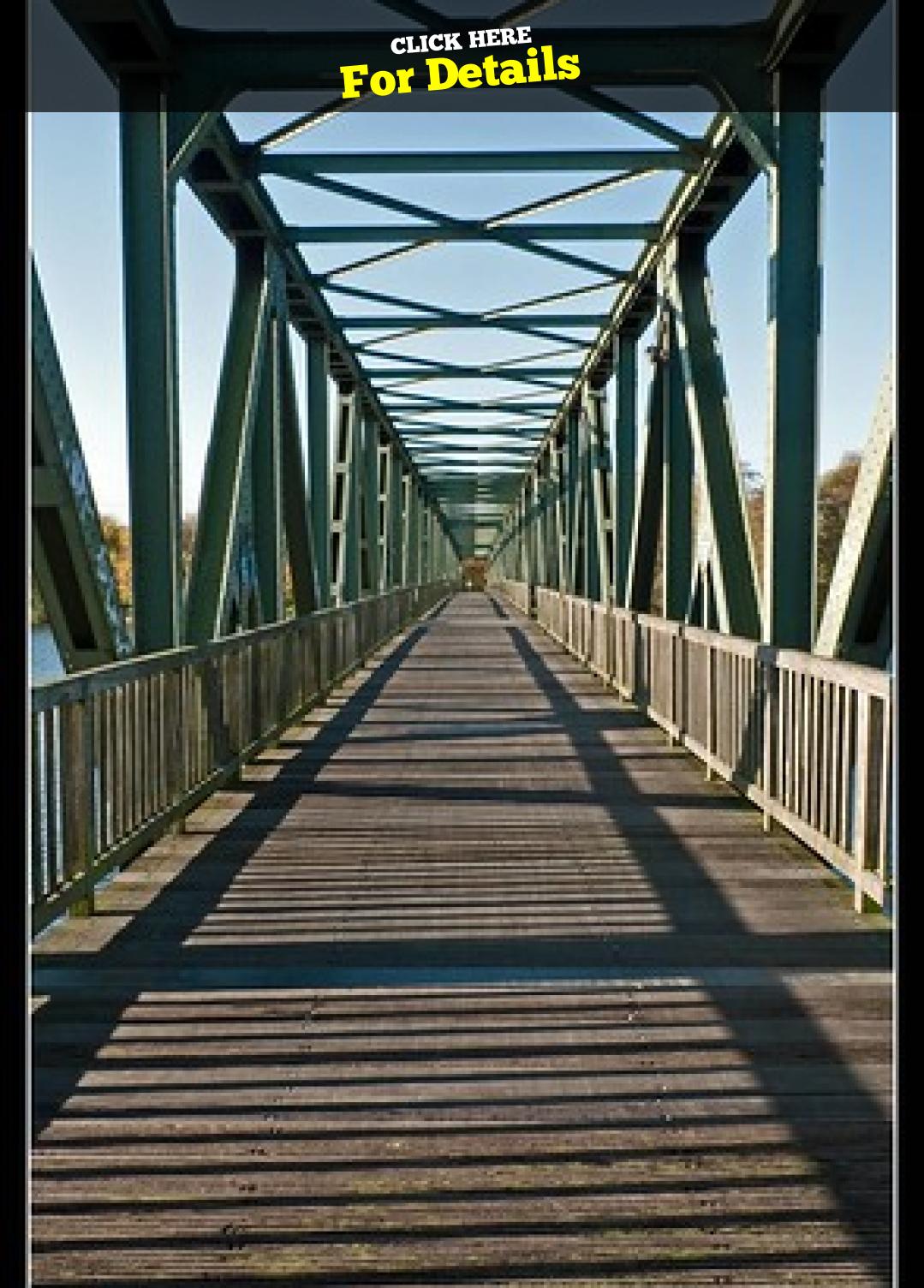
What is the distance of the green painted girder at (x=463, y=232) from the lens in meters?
11.5

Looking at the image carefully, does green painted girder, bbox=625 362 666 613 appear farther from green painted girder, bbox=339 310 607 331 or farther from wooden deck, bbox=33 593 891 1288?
wooden deck, bbox=33 593 891 1288

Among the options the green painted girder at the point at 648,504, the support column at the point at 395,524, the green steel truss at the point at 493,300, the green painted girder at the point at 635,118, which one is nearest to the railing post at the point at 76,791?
the green steel truss at the point at 493,300

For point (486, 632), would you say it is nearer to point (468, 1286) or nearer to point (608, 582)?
point (608, 582)

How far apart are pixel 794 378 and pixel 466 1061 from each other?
490 centimetres

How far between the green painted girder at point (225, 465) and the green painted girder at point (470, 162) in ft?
3.71

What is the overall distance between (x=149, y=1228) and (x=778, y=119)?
266 inches

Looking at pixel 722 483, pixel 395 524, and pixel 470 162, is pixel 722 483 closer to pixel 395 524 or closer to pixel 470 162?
pixel 470 162

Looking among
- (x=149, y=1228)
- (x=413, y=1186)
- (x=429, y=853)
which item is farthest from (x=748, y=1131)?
(x=429, y=853)

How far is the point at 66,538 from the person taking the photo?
18.2 feet

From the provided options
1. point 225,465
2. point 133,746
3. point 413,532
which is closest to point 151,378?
point 225,465

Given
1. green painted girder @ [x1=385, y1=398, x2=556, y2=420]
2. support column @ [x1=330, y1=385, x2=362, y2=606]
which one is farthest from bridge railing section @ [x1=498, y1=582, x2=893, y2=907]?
green painted girder @ [x1=385, y1=398, x2=556, y2=420]

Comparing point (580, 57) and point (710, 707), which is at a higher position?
point (580, 57)

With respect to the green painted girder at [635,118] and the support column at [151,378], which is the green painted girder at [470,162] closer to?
the green painted girder at [635,118]

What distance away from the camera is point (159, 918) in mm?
4875
